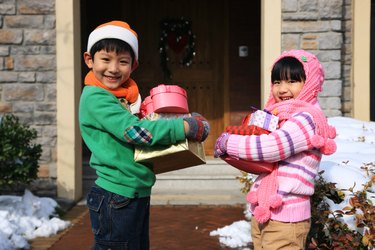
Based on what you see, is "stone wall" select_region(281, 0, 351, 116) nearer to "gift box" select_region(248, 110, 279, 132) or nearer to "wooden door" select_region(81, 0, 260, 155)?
"wooden door" select_region(81, 0, 260, 155)

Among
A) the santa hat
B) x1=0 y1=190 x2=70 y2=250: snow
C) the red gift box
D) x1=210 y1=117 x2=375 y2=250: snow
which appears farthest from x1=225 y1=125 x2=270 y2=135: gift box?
x1=0 y1=190 x2=70 y2=250: snow

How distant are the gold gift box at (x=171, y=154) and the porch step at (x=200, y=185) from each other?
4407mm

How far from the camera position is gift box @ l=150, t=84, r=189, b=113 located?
91.8 inches

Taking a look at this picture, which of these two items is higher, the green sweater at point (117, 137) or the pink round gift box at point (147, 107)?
the pink round gift box at point (147, 107)

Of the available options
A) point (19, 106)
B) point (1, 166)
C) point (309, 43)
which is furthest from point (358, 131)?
point (19, 106)

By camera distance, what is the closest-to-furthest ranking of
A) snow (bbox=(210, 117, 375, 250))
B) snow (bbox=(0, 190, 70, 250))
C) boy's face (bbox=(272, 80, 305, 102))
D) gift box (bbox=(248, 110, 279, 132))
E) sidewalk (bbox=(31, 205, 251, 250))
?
gift box (bbox=(248, 110, 279, 132)) < boy's face (bbox=(272, 80, 305, 102)) < snow (bbox=(210, 117, 375, 250)) < snow (bbox=(0, 190, 70, 250)) < sidewalk (bbox=(31, 205, 251, 250))

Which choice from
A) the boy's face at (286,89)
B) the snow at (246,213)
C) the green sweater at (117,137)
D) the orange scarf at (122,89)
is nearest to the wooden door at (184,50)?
the snow at (246,213)

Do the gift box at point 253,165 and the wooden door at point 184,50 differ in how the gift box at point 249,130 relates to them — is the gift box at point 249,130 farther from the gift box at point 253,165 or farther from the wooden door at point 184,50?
the wooden door at point 184,50

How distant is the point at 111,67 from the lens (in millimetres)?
2398

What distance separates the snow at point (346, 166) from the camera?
3.34 m

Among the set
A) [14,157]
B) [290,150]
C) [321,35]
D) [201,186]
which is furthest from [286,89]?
[201,186]

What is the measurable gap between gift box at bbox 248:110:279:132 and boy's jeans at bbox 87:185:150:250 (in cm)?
69

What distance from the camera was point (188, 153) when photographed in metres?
2.29

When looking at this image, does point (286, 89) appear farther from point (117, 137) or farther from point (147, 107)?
point (117, 137)
